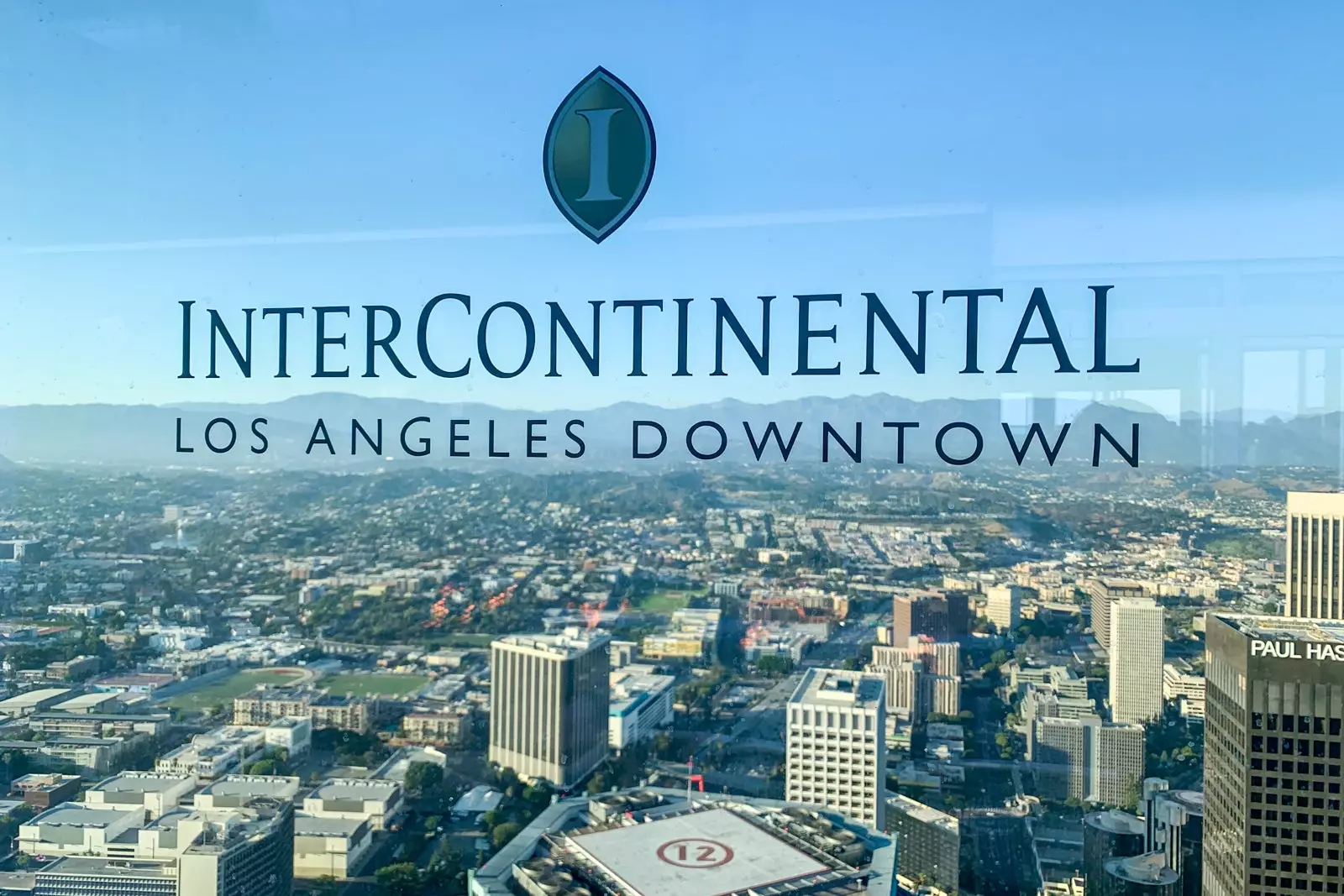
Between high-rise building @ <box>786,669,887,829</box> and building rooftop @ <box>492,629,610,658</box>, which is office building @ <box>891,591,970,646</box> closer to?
high-rise building @ <box>786,669,887,829</box>

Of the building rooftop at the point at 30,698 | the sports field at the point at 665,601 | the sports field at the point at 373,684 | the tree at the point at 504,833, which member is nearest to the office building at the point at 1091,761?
the sports field at the point at 665,601

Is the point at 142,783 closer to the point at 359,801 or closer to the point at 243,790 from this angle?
the point at 243,790

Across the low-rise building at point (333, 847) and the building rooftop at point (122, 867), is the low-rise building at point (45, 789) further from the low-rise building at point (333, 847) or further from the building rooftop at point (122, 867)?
the low-rise building at point (333, 847)

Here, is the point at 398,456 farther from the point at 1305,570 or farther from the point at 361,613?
the point at 1305,570

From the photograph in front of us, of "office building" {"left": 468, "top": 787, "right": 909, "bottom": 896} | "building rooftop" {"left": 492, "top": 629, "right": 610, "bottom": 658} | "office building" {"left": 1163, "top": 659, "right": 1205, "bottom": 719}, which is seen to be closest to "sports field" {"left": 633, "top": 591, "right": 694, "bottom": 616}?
"building rooftop" {"left": 492, "top": 629, "right": 610, "bottom": 658}

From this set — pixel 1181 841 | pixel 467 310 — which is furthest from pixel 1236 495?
pixel 467 310

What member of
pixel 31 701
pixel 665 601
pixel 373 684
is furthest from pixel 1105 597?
pixel 31 701

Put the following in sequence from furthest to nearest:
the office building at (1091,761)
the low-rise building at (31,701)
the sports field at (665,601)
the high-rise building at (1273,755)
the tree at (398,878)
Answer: the low-rise building at (31,701)
the tree at (398,878)
the sports field at (665,601)
the office building at (1091,761)
the high-rise building at (1273,755)
